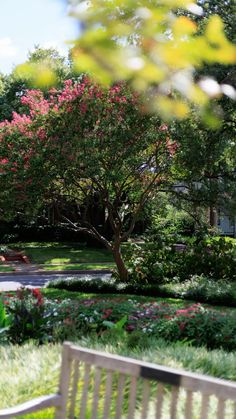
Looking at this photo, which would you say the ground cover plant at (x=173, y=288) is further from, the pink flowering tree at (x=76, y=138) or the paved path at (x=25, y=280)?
the pink flowering tree at (x=76, y=138)

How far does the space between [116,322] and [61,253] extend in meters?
21.8

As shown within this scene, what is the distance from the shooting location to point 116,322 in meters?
7.44

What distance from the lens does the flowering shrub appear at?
6574mm

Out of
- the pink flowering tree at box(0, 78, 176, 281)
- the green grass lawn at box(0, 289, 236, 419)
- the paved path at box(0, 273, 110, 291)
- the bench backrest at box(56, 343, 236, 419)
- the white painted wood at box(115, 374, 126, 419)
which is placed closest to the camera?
the bench backrest at box(56, 343, 236, 419)

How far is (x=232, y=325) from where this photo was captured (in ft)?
23.4

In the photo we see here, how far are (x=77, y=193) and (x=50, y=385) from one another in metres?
14.0

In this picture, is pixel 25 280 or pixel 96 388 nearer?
pixel 96 388

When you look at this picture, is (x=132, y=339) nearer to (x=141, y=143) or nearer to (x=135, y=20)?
(x=135, y=20)

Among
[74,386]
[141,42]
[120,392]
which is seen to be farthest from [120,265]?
[141,42]

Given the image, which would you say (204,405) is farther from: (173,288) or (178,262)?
(178,262)

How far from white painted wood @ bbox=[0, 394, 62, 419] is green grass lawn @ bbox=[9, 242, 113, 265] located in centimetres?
2201

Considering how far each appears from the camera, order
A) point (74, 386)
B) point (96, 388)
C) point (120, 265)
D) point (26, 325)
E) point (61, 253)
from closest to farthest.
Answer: point (96, 388) < point (74, 386) < point (26, 325) < point (120, 265) < point (61, 253)

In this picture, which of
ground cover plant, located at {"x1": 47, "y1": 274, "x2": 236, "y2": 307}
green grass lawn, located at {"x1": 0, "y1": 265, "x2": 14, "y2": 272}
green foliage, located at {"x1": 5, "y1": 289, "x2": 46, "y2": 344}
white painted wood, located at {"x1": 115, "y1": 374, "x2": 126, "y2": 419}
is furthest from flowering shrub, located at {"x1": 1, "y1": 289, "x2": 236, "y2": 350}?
green grass lawn, located at {"x1": 0, "y1": 265, "x2": 14, "y2": 272}

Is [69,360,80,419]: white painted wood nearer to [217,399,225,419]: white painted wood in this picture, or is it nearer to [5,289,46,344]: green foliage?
[217,399,225,419]: white painted wood
